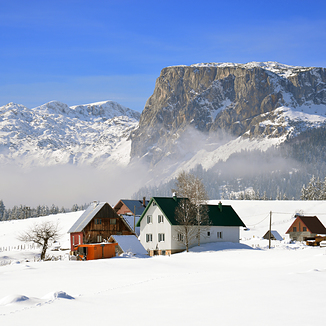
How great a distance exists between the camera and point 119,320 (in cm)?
1459

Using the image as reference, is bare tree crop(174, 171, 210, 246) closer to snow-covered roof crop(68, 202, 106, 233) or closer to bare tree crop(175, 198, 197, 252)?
bare tree crop(175, 198, 197, 252)

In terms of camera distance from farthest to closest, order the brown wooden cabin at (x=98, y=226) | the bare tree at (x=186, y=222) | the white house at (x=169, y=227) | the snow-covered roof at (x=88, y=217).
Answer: the snow-covered roof at (x=88, y=217) < the brown wooden cabin at (x=98, y=226) < the white house at (x=169, y=227) < the bare tree at (x=186, y=222)

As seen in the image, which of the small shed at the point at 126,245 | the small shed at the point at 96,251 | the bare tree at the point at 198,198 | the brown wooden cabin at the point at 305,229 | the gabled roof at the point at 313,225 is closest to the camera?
the small shed at the point at 96,251

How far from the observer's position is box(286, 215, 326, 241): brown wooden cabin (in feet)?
305

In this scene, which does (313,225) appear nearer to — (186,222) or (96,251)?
(186,222)

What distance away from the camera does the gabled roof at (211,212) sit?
6297cm

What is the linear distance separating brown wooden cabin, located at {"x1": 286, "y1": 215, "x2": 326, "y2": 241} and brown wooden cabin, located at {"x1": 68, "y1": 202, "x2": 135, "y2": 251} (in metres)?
42.9

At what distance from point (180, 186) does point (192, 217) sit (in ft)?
69.0

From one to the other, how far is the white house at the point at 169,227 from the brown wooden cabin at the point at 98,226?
12.5 ft

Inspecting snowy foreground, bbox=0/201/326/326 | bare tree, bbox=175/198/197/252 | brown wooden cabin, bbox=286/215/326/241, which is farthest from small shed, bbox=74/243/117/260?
brown wooden cabin, bbox=286/215/326/241

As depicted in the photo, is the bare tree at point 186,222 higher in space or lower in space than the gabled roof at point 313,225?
higher

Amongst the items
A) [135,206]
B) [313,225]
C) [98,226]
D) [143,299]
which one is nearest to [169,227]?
[98,226]

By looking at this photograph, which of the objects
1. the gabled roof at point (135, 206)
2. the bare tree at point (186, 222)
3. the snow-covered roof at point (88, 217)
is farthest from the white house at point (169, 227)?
the gabled roof at point (135, 206)

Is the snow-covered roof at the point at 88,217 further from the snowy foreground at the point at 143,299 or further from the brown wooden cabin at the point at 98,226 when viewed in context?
the snowy foreground at the point at 143,299
